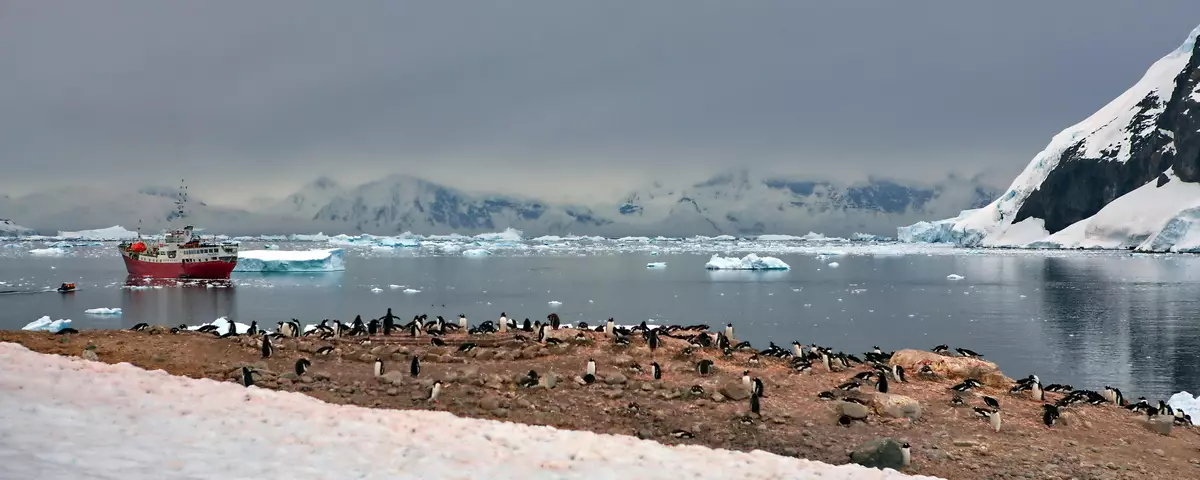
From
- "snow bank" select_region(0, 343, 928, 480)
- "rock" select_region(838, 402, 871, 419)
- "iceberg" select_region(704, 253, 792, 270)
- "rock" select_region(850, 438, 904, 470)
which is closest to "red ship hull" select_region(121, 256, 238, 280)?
"iceberg" select_region(704, 253, 792, 270)

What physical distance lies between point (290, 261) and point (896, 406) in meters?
69.6

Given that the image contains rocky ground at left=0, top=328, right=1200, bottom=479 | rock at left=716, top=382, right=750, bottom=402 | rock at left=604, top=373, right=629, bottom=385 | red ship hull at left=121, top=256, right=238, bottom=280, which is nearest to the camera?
rocky ground at left=0, top=328, right=1200, bottom=479

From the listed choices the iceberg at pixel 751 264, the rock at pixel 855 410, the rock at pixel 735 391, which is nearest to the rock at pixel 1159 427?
the rock at pixel 855 410

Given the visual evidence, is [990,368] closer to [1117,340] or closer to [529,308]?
[1117,340]

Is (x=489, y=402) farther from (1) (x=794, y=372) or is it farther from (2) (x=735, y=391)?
(1) (x=794, y=372)

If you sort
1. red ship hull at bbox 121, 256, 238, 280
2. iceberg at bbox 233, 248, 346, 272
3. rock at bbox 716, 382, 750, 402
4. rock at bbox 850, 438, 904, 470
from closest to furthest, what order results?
rock at bbox 850, 438, 904, 470
rock at bbox 716, 382, 750, 402
red ship hull at bbox 121, 256, 238, 280
iceberg at bbox 233, 248, 346, 272

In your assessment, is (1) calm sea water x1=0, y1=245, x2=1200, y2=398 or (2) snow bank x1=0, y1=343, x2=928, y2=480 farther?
(1) calm sea water x1=0, y1=245, x2=1200, y2=398

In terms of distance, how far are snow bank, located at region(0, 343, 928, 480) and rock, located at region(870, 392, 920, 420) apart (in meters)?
3.39

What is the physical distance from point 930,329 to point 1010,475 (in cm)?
2753

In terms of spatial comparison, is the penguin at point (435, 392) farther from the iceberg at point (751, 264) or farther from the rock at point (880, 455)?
the iceberg at point (751, 264)

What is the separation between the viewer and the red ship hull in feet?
212

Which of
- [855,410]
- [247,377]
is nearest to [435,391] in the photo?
[247,377]

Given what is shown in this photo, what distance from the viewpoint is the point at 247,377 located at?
12.5 meters

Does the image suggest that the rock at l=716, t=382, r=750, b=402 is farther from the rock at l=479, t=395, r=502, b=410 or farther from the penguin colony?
the rock at l=479, t=395, r=502, b=410
